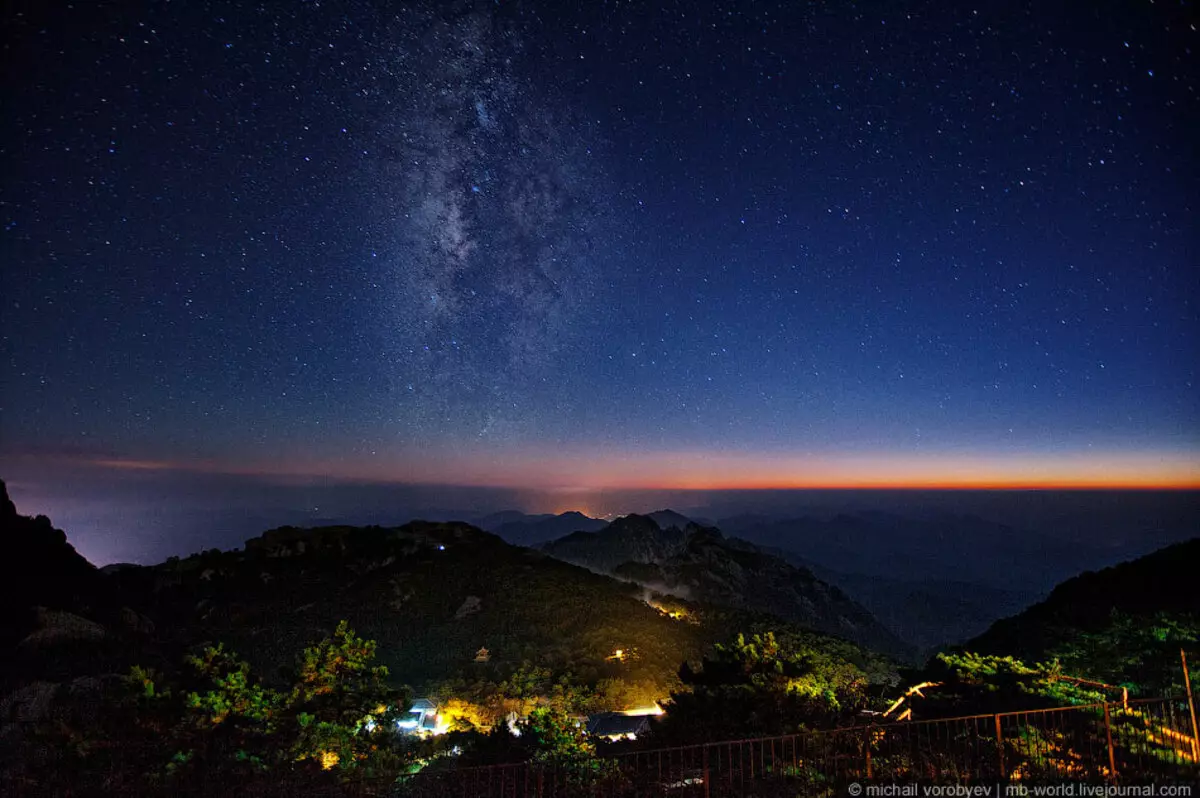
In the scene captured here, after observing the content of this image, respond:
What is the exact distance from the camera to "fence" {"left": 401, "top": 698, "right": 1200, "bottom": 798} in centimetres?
650

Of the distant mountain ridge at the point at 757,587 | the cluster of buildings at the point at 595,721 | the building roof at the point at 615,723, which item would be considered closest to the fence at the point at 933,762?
the cluster of buildings at the point at 595,721

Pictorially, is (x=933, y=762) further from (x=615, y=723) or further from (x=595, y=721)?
(x=595, y=721)

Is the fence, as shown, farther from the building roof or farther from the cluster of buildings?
the building roof

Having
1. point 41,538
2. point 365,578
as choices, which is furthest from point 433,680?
point 41,538

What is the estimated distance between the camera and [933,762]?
23.6 ft

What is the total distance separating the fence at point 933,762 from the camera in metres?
6.50

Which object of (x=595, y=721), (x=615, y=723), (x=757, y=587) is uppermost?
(x=615, y=723)

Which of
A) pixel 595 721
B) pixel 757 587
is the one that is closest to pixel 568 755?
pixel 595 721

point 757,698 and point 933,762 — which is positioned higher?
point 933,762

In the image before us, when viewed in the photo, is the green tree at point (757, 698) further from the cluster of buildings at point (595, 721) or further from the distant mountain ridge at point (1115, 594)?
the cluster of buildings at point (595, 721)

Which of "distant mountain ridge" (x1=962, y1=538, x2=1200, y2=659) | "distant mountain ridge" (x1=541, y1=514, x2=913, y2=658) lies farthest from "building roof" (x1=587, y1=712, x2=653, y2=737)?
"distant mountain ridge" (x1=541, y1=514, x2=913, y2=658)

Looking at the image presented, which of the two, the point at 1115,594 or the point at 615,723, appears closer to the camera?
the point at 1115,594

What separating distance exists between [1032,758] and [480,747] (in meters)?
9.31

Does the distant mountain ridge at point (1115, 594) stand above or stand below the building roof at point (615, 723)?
above
